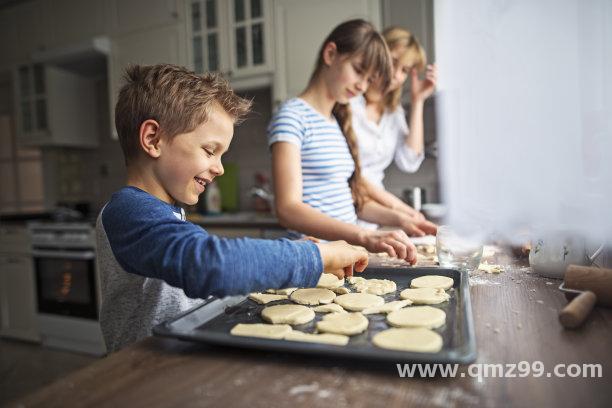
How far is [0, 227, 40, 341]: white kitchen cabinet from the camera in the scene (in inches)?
113

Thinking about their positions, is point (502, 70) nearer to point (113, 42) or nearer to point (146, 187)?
point (146, 187)

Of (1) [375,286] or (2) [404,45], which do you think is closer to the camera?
(1) [375,286]

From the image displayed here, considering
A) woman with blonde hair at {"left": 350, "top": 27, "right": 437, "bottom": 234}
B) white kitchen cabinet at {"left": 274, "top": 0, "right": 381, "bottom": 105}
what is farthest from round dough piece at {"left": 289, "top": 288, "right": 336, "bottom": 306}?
white kitchen cabinet at {"left": 274, "top": 0, "right": 381, "bottom": 105}

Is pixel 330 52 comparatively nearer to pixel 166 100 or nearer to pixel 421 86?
pixel 166 100

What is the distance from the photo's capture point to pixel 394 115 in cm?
206

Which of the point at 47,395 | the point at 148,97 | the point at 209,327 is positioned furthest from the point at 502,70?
the point at 47,395

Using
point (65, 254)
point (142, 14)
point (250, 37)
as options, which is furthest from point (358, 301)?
point (142, 14)

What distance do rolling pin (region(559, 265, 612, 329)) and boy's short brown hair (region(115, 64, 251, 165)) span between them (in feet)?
2.10

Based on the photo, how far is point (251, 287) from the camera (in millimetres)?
596

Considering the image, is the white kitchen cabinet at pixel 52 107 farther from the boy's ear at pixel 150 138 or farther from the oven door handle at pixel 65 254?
the boy's ear at pixel 150 138

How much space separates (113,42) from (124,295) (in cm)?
266

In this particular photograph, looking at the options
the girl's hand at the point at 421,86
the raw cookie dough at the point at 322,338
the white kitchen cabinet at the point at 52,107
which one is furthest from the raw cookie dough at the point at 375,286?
the white kitchen cabinet at the point at 52,107

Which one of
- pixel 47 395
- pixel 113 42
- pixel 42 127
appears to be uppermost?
pixel 113 42

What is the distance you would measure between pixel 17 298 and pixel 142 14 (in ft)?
6.75
